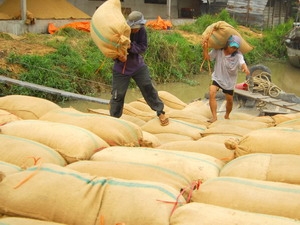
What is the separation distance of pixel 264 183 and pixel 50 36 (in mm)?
11026

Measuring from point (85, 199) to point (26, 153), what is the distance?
0.74m

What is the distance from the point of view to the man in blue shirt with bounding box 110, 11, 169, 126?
4645 millimetres

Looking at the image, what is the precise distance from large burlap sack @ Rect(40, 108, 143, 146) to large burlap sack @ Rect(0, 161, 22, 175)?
0.89 m

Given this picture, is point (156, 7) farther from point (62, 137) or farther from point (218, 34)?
point (62, 137)

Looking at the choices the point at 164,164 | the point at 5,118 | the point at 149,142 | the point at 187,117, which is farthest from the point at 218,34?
the point at 164,164

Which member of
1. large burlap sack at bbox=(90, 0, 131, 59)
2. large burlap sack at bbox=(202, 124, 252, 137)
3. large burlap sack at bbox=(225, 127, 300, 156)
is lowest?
large burlap sack at bbox=(202, 124, 252, 137)

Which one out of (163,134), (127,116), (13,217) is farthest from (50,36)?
(13,217)

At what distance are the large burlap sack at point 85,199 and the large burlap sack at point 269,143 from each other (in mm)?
888

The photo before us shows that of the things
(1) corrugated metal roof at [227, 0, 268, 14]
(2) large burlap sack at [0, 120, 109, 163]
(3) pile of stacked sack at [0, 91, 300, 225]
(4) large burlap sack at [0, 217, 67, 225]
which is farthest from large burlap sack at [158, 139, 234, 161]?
(1) corrugated metal roof at [227, 0, 268, 14]

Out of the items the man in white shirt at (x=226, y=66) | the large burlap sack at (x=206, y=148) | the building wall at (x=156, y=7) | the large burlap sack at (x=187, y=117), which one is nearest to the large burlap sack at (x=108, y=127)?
the large burlap sack at (x=206, y=148)

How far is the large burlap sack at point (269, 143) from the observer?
299 centimetres

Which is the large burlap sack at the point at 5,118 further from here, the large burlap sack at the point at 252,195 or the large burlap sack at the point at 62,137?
the large burlap sack at the point at 252,195

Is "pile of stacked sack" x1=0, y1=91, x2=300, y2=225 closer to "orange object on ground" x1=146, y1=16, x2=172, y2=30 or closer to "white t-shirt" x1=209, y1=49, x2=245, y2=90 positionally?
"white t-shirt" x1=209, y1=49, x2=245, y2=90

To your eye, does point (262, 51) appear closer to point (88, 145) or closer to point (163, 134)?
point (163, 134)
